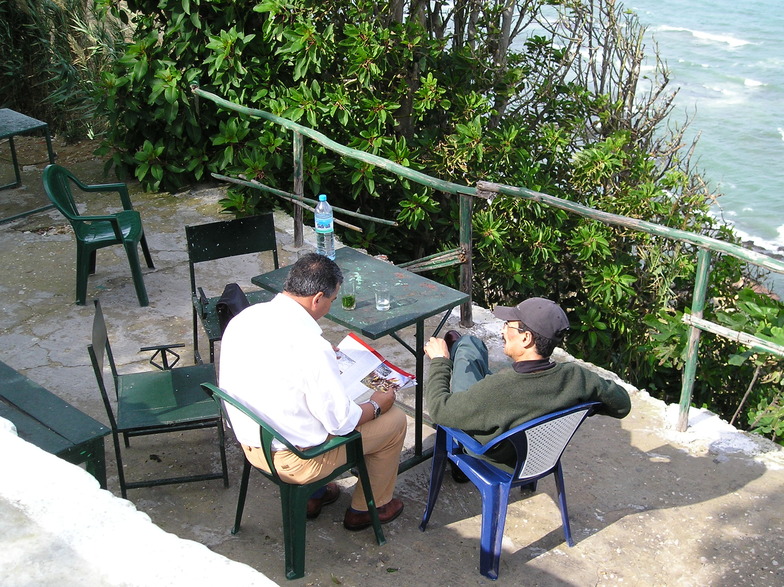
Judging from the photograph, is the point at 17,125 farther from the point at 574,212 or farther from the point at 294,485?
the point at 294,485

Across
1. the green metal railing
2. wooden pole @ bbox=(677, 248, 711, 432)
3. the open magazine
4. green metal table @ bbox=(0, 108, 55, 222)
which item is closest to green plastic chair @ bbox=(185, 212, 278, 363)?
the green metal railing

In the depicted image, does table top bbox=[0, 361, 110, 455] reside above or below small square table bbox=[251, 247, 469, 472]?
below

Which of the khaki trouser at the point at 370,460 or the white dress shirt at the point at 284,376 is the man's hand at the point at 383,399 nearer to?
the khaki trouser at the point at 370,460

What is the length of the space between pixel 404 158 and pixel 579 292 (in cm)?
202

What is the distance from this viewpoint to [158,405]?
380 centimetres

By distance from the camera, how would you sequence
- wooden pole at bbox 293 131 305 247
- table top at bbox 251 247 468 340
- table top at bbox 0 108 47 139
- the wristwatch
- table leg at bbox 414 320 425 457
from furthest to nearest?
table top at bbox 0 108 47 139 → wooden pole at bbox 293 131 305 247 → table leg at bbox 414 320 425 457 → table top at bbox 251 247 468 340 → the wristwatch

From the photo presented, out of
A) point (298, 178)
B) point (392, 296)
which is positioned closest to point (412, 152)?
point (298, 178)

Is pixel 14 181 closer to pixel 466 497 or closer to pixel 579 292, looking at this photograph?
pixel 579 292

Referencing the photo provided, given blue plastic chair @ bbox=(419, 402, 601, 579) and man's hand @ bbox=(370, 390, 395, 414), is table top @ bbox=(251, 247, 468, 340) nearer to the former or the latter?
man's hand @ bbox=(370, 390, 395, 414)

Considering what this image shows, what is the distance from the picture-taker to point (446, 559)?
3.49 m

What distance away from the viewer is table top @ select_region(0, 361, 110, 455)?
2.97 metres

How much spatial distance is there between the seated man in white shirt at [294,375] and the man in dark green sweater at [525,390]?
0.41 m

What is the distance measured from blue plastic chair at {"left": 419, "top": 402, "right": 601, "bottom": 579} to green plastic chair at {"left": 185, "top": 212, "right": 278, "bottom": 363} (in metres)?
1.78

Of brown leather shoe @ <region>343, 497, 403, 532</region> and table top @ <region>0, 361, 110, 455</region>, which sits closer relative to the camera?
table top @ <region>0, 361, 110, 455</region>
